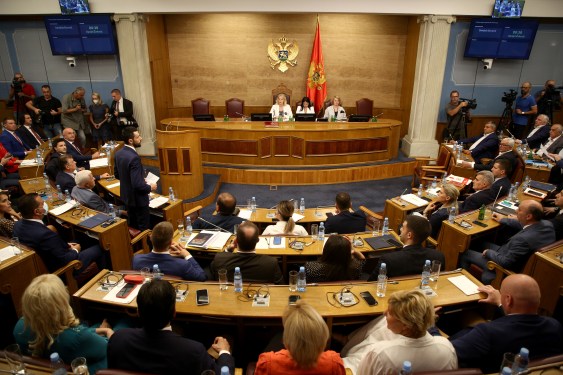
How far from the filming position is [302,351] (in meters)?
1.82

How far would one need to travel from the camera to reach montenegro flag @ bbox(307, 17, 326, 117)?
1023 cm

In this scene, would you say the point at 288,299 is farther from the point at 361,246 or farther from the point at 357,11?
the point at 357,11

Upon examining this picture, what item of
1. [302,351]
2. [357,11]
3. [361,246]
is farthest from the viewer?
[357,11]

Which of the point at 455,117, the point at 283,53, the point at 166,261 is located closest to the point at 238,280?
the point at 166,261

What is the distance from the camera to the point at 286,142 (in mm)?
7957

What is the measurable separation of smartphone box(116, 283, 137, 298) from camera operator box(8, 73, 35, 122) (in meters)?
8.27

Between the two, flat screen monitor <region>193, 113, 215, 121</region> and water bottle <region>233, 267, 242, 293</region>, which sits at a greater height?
flat screen monitor <region>193, 113, 215, 121</region>

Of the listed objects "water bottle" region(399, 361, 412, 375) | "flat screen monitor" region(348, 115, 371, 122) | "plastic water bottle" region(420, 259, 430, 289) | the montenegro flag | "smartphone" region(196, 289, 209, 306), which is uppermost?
the montenegro flag

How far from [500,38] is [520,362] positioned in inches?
356

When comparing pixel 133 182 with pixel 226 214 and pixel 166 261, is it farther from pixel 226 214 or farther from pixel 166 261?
pixel 166 261

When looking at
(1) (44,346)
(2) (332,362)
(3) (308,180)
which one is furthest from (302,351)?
(3) (308,180)

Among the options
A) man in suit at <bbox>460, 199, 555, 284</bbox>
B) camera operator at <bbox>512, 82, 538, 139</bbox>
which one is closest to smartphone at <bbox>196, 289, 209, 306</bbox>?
man in suit at <bbox>460, 199, 555, 284</bbox>

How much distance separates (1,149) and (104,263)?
387cm

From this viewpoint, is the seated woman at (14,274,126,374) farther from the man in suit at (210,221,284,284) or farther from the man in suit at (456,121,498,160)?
the man in suit at (456,121,498,160)
